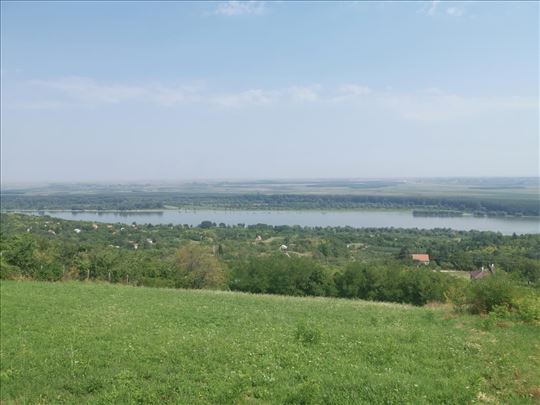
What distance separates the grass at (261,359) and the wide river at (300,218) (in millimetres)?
94884

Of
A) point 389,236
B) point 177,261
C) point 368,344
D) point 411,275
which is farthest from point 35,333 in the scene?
point 389,236

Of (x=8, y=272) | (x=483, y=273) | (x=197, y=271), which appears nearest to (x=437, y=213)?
(x=197, y=271)

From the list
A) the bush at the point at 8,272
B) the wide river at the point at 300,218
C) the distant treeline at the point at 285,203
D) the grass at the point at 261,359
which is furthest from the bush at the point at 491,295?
the distant treeline at the point at 285,203

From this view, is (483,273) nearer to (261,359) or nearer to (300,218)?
(261,359)

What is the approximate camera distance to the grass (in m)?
7.52

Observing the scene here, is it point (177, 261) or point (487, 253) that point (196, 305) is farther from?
point (487, 253)

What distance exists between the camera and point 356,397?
284 inches

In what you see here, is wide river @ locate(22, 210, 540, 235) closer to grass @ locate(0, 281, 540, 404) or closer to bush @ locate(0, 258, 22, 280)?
bush @ locate(0, 258, 22, 280)

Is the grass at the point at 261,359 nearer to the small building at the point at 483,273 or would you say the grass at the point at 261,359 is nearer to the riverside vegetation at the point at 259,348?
the riverside vegetation at the point at 259,348

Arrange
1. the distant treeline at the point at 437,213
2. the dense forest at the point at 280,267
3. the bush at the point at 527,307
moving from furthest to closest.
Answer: the distant treeline at the point at 437,213
the dense forest at the point at 280,267
the bush at the point at 527,307

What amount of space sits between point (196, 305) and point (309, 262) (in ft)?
92.7

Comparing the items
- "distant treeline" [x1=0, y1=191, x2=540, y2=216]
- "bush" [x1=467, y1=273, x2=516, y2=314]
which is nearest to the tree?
"bush" [x1=467, y1=273, x2=516, y2=314]

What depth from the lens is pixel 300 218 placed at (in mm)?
140125

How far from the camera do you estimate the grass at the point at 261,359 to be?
7.52 meters
